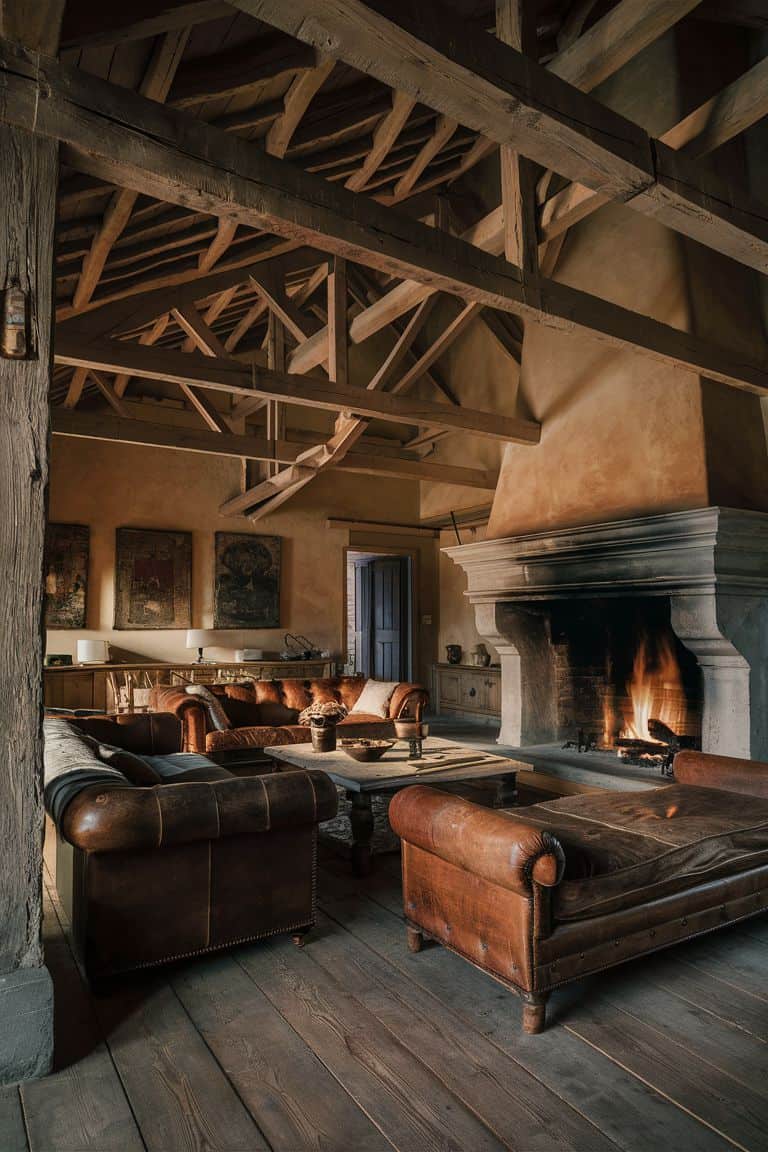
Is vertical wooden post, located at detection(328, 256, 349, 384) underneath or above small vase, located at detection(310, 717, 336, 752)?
above

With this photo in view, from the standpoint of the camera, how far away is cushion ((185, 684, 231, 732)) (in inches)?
245

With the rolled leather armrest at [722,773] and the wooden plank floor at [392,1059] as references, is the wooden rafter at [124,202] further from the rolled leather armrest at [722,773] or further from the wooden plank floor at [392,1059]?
the rolled leather armrest at [722,773]

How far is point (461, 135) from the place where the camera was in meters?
5.89

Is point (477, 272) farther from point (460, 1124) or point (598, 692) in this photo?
point (598, 692)

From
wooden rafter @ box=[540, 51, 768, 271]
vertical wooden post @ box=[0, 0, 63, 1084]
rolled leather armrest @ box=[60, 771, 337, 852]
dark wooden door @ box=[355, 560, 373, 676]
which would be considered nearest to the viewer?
vertical wooden post @ box=[0, 0, 63, 1084]

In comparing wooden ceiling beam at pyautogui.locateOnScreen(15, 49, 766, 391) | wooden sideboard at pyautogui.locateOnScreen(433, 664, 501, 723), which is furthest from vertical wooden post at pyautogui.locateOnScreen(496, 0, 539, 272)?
wooden sideboard at pyautogui.locateOnScreen(433, 664, 501, 723)

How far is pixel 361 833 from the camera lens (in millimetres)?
3766

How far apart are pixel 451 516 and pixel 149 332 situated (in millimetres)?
4488

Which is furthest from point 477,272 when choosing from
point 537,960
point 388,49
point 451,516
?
point 451,516

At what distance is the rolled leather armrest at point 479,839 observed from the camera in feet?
7.30

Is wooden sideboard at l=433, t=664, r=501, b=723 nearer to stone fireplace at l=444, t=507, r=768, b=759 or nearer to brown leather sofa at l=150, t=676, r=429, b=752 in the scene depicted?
brown leather sofa at l=150, t=676, r=429, b=752

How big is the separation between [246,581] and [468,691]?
3236mm

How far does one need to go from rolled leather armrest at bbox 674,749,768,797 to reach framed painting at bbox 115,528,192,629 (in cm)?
640

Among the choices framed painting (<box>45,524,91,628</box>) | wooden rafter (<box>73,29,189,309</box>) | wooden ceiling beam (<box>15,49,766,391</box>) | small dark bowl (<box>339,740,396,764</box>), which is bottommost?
small dark bowl (<box>339,740,396,764</box>)
